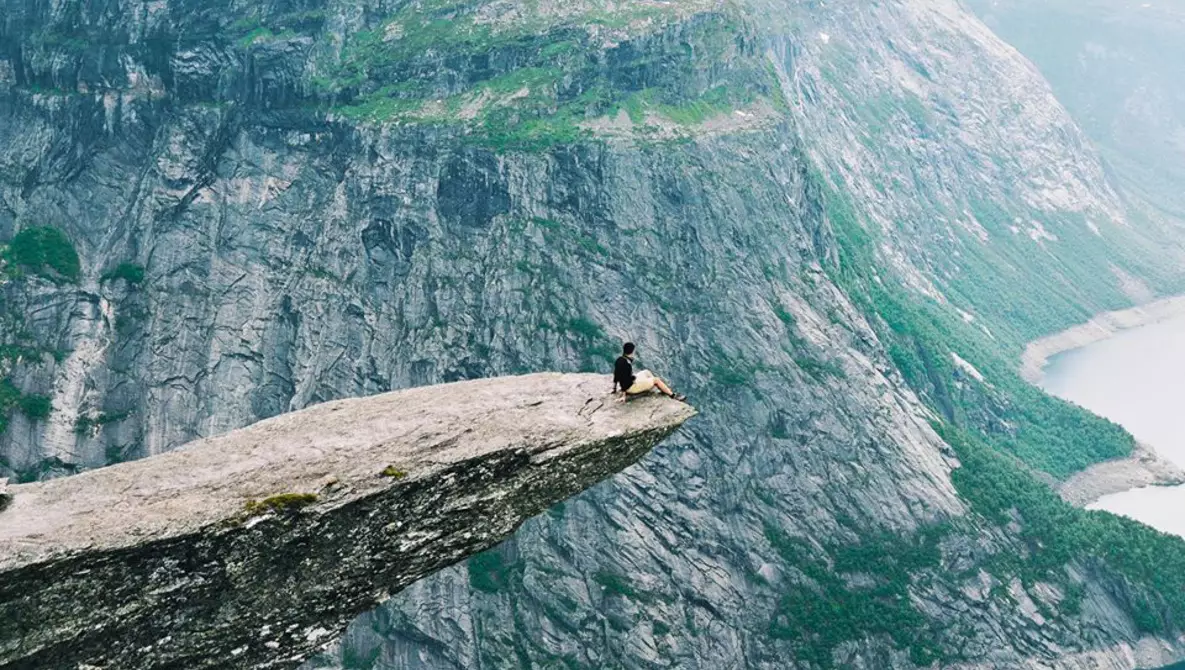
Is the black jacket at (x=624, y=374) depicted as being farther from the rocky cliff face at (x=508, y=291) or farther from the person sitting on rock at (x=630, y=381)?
the rocky cliff face at (x=508, y=291)

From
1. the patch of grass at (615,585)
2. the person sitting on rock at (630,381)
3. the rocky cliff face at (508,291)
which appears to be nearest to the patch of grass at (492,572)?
the rocky cliff face at (508,291)

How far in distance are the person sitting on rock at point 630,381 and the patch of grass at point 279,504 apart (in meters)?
12.8

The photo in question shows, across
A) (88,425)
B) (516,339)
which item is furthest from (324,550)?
(88,425)

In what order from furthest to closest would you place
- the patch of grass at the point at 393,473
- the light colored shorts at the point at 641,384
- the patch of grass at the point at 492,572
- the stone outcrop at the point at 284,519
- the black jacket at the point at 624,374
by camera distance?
1. the patch of grass at the point at 492,572
2. the light colored shorts at the point at 641,384
3. the black jacket at the point at 624,374
4. the patch of grass at the point at 393,473
5. the stone outcrop at the point at 284,519

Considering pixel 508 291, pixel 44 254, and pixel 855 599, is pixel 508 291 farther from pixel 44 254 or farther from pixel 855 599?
pixel 44 254

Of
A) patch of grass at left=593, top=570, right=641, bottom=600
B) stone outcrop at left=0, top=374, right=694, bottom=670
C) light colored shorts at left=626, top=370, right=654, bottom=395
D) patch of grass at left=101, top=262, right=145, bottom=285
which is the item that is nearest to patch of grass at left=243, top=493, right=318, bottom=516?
stone outcrop at left=0, top=374, right=694, bottom=670

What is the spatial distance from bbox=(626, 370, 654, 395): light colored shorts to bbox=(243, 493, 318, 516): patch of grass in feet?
43.1

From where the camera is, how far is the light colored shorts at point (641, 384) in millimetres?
41969

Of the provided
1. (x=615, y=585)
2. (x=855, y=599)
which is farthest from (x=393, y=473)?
(x=855, y=599)

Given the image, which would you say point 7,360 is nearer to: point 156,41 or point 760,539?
point 156,41

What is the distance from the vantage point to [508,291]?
17825 centimetres

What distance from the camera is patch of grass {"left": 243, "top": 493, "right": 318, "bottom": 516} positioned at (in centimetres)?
3700

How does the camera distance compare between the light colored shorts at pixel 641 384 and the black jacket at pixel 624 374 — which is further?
the light colored shorts at pixel 641 384

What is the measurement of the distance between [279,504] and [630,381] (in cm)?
1416
